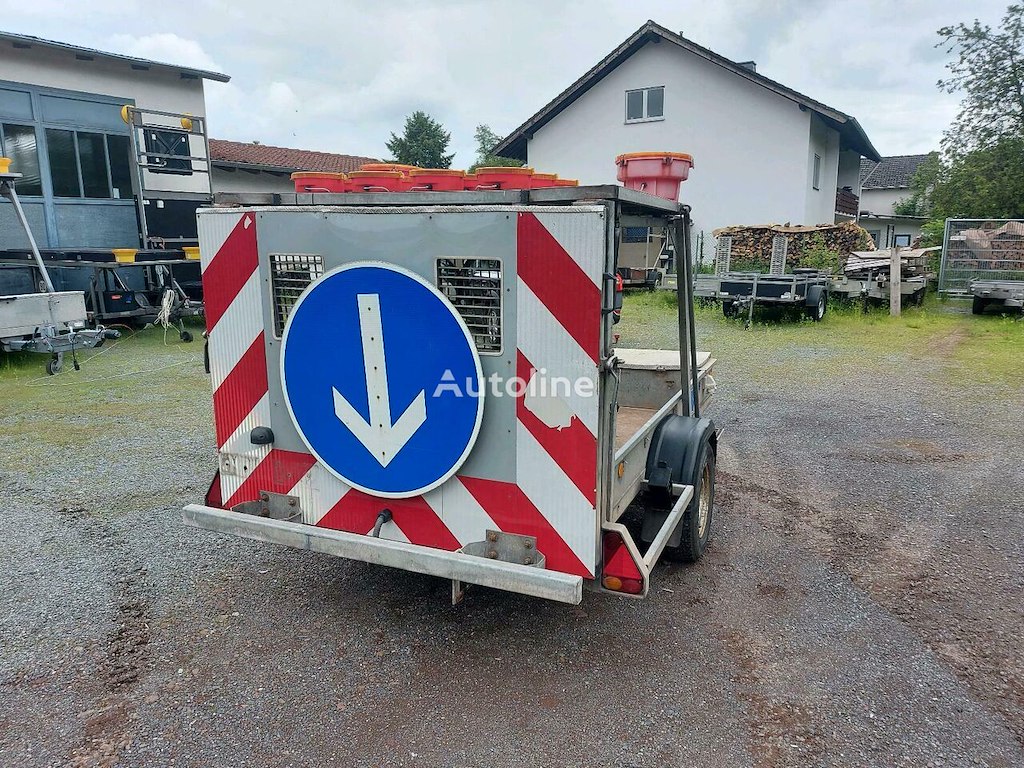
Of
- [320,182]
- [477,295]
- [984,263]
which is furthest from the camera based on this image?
[984,263]

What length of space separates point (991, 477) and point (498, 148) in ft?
77.6

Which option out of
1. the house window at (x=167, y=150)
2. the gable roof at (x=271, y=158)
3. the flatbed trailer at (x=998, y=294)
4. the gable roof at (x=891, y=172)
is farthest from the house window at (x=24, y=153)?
the gable roof at (x=891, y=172)

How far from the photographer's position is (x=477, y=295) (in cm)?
286

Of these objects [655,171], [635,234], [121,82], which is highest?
[121,82]

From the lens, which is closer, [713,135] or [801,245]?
[801,245]

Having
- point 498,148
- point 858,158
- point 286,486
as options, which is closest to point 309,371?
point 286,486

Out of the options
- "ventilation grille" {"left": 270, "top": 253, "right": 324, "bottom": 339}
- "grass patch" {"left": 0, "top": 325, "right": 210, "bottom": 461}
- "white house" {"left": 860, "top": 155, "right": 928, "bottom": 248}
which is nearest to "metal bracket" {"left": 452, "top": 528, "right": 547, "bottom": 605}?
"ventilation grille" {"left": 270, "top": 253, "right": 324, "bottom": 339}

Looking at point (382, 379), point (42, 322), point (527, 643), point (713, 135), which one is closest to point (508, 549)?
point (527, 643)

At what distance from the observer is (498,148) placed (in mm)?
26844

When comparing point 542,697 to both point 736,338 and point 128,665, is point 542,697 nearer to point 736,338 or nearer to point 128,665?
point 128,665

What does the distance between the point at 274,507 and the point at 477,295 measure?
4.95 ft

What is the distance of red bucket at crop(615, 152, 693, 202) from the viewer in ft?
12.8

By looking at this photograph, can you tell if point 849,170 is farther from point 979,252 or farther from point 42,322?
point 42,322

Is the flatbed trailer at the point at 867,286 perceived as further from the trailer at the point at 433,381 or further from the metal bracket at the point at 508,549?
the metal bracket at the point at 508,549
